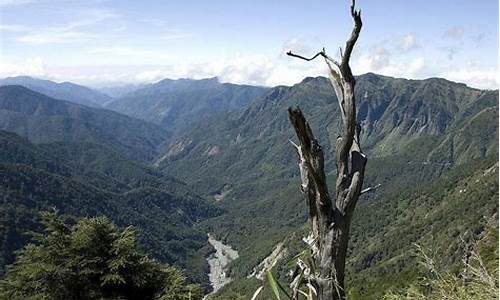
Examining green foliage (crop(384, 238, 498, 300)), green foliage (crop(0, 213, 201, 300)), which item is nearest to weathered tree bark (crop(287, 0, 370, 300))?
green foliage (crop(384, 238, 498, 300))

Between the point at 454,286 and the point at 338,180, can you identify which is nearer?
the point at 454,286

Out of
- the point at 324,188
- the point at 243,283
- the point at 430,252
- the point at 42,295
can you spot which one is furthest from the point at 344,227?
the point at 243,283

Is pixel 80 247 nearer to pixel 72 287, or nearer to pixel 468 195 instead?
pixel 72 287

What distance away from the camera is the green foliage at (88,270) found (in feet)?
57.9

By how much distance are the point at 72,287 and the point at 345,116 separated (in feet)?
49.5

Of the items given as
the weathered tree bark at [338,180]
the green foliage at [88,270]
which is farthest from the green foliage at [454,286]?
the green foliage at [88,270]

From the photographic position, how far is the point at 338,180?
5.71 meters

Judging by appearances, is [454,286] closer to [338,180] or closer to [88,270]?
[338,180]

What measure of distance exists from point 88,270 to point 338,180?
14.5 metres

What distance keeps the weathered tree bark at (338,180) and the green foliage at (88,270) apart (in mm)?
12179

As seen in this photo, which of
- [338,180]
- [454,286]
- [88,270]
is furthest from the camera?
[88,270]

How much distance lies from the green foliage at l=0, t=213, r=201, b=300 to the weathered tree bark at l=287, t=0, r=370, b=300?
12179 millimetres

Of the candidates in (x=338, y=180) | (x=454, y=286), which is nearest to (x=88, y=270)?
(x=338, y=180)

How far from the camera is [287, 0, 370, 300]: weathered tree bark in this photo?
17.0ft
